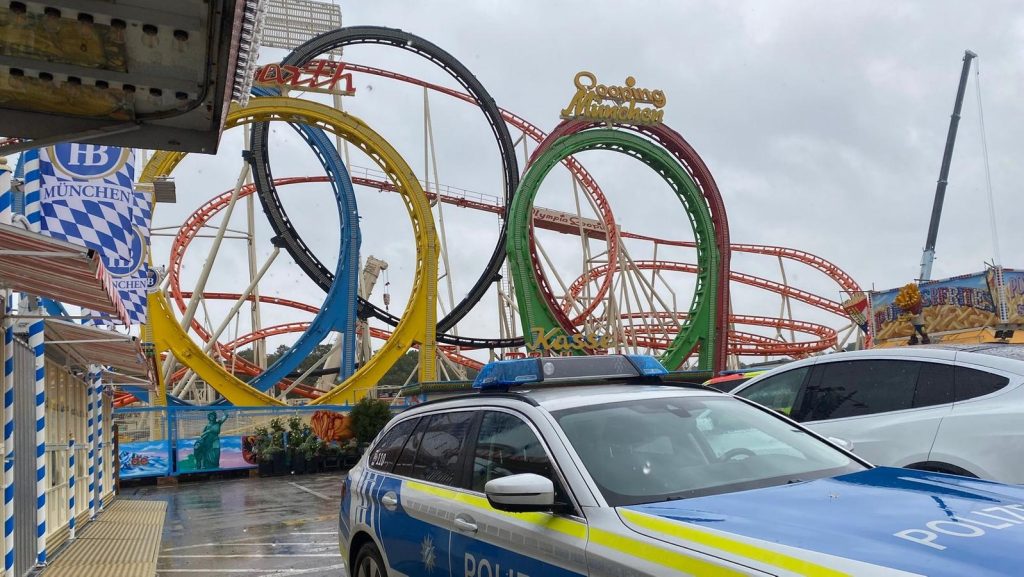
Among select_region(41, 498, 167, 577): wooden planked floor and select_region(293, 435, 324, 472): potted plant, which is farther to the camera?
select_region(293, 435, 324, 472): potted plant

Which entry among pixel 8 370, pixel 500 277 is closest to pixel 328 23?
pixel 500 277

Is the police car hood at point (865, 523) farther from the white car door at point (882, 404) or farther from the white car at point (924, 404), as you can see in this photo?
the white car door at point (882, 404)

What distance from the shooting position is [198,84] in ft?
11.3

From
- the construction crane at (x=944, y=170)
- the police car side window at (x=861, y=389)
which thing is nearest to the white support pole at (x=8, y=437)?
the police car side window at (x=861, y=389)

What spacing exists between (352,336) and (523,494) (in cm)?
2534

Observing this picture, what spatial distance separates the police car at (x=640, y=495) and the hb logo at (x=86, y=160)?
6148mm

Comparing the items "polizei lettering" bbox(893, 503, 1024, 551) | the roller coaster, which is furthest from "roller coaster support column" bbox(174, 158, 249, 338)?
"polizei lettering" bbox(893, 503, 1024, 551)

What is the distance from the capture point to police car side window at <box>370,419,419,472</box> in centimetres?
498

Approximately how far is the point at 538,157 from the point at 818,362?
24.2m

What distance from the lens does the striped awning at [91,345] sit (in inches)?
326

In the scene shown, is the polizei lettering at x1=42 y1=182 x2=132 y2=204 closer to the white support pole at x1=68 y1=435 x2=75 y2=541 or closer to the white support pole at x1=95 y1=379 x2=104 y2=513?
the white support pole at x1=68 y1=435 x2=75 y2=541

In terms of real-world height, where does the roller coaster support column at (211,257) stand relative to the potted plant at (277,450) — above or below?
above

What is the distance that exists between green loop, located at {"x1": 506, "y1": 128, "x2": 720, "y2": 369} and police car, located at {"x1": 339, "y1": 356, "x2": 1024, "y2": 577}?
2429 cm

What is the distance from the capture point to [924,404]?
17.4 feet
